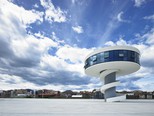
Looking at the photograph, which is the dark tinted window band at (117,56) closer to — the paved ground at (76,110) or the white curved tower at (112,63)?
the white curved tower at (112,63)

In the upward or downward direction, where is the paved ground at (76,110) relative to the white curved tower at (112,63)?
downward

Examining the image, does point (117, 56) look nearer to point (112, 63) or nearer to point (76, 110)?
point (112, 63)

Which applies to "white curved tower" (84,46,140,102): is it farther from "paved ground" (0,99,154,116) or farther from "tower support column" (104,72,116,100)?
"paved ground" (0,99,154,116)

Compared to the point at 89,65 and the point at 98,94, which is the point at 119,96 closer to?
the point at 89,65

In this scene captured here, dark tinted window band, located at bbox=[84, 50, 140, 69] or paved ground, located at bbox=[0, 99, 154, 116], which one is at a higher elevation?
dark tinted window band, located at bbox=[84, 50, 140, 69]

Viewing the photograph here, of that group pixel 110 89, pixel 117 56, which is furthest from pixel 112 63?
pixel 110 89

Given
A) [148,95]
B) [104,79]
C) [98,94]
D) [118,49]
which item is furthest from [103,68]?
[148,95]

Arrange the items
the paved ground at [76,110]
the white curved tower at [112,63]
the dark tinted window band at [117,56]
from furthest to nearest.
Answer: the dark tinted window band at [117,56], the white curved tower at [112,63], the paved ground at [76,110]

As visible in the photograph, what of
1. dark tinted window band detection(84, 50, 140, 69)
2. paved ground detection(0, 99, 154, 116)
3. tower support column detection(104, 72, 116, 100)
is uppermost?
dark tinted window band detection(84, 50, 140, 69)

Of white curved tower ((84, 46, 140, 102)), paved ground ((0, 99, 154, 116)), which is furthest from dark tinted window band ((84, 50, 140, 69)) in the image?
paved ground ((0, 99, 154, 116))

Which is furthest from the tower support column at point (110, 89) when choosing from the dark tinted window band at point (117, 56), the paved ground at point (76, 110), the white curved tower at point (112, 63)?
the paved ground at point (76, 110)

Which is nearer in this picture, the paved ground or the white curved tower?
the paved ground

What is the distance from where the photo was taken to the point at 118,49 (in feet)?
178

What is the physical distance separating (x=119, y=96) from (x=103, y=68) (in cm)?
872
